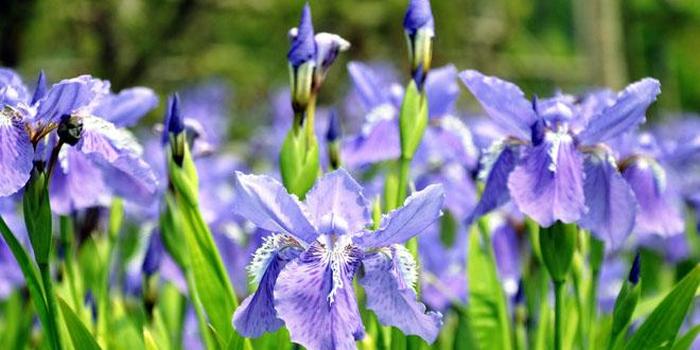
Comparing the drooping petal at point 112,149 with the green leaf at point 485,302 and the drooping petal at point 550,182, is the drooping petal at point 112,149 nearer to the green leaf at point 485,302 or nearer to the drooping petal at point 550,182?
the drooping petal at point 550,182

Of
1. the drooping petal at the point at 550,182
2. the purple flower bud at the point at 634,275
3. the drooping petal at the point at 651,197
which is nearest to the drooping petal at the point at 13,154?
the drooping petal at the point at 550,182

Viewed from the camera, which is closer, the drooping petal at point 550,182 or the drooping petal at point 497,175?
the drooping petal at point 550,182

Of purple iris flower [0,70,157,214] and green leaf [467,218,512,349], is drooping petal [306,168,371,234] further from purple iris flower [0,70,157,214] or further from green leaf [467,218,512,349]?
green leaf [467,218,512,349]

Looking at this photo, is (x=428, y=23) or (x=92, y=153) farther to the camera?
(x=428, y=23)

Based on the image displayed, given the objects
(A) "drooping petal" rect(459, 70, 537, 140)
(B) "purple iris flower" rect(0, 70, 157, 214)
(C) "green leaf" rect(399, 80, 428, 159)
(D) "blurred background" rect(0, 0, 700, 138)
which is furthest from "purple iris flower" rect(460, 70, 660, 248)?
(D) "blurred background" rect(0, 0, 700, 138)

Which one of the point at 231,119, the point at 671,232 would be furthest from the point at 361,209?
the point at 231,119

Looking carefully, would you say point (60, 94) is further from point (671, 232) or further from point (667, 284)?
point (667, 284)

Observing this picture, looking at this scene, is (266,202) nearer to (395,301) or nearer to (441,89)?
(395,301)
